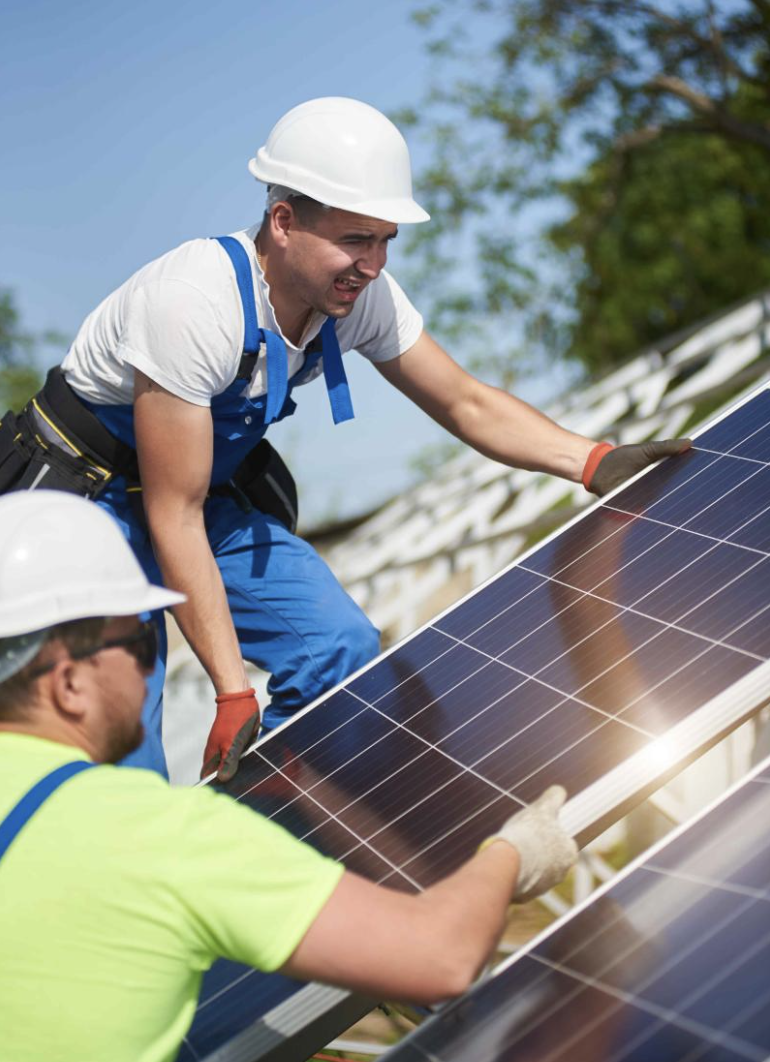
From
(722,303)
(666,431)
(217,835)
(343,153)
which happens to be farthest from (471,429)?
(722,303)

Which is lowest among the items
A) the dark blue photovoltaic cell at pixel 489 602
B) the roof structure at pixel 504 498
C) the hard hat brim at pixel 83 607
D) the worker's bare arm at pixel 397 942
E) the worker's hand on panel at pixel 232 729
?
the roof structure at pixel 504 498

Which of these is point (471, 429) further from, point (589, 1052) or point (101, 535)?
point (589, 1052)

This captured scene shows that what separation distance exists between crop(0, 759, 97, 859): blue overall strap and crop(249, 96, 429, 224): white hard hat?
2.30 metres

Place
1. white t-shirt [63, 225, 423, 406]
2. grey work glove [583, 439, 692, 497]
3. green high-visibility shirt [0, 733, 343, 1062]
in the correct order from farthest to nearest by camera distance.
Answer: grey work glove [583, 439, 692, 497] → white t-shirt [63, 225, 423, 406] → green high-visibility shirt [0, 733, 343, 1062]

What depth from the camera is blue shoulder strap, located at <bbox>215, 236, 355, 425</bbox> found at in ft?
13.3

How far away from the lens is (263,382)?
427 cm

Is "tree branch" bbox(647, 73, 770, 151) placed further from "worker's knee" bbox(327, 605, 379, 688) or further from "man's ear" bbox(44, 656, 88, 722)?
"man's ear" bbox(44, 656, 88, 722)

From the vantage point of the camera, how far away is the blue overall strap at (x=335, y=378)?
174 inches

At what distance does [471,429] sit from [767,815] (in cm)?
236

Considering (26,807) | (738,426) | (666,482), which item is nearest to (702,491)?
(666,482)

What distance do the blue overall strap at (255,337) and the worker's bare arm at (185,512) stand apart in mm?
322

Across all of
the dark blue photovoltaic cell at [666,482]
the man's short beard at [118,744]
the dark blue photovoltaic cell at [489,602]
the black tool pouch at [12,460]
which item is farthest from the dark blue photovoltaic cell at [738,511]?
the black tool pouch at [12,460]

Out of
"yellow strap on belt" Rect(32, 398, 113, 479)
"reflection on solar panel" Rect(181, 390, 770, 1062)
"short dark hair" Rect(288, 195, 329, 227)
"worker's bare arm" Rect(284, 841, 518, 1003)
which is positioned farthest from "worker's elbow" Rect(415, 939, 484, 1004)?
"yellow strap on belt" Rect(32, 398, 113, 479)

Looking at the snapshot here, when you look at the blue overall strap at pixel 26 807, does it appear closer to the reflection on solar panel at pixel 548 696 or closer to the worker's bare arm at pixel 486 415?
the reflection on solar panel at pixel 548 696
